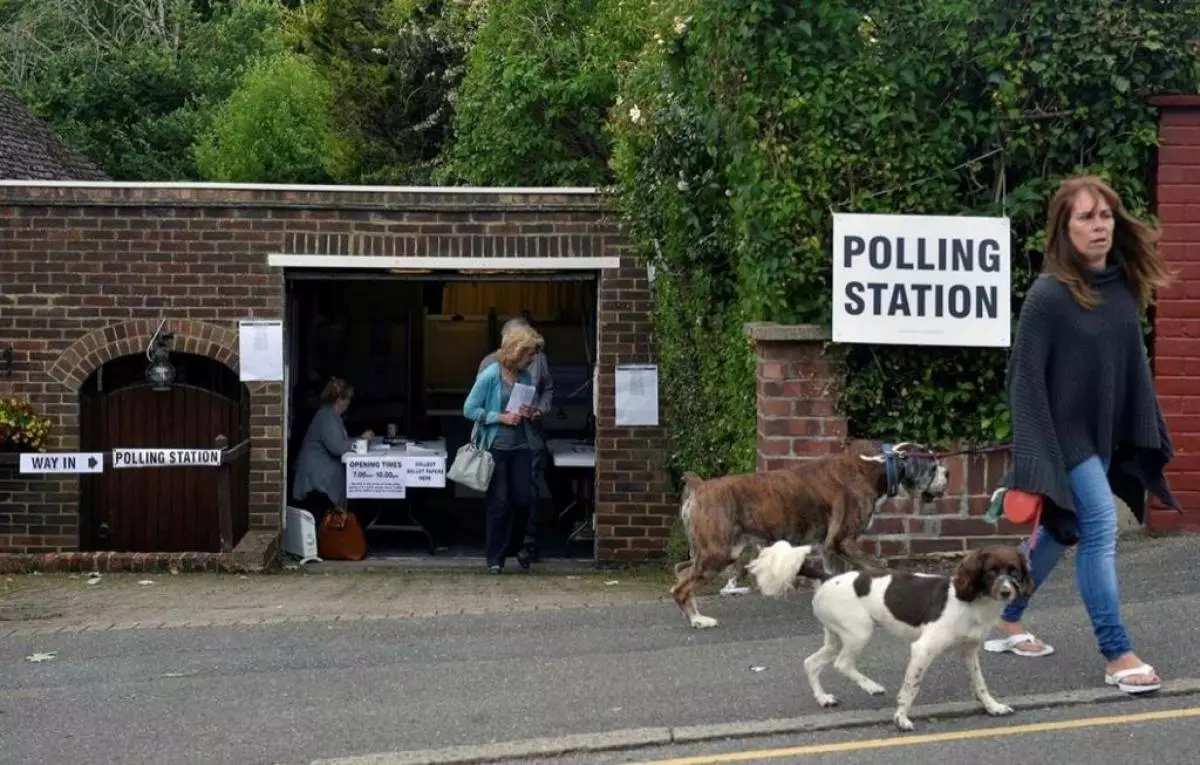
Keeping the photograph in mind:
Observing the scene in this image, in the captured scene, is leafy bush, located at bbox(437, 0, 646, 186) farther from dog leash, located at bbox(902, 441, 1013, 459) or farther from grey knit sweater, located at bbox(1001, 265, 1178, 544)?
grey knit sweater, located at bbox(1001, 265, 1178, 544)

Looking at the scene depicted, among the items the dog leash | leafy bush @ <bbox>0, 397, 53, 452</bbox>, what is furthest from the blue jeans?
leafy bush @ <bbox>0, 397, 53, 452</bbox>

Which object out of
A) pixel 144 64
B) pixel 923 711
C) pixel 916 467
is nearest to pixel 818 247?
pixel 916 467

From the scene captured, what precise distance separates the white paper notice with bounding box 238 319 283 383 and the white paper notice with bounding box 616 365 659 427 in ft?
9.61

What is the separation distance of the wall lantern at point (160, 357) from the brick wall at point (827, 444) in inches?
251

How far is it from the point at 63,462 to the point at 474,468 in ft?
10.8

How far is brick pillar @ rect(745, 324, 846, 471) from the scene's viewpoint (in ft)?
30.2

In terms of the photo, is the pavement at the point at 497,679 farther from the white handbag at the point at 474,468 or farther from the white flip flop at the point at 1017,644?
the white handbag at the point at 474,468

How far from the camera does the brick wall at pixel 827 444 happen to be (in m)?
9.20

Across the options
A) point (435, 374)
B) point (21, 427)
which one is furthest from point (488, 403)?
point (435, 374)

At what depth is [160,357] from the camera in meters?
13.7

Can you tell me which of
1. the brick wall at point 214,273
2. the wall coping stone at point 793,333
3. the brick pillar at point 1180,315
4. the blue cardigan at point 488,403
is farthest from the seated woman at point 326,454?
the brick pillar at point 1180,315

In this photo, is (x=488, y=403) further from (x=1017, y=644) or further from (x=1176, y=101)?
(x=1017, y=644)

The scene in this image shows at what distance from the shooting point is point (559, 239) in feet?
44.7

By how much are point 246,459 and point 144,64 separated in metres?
25.5
